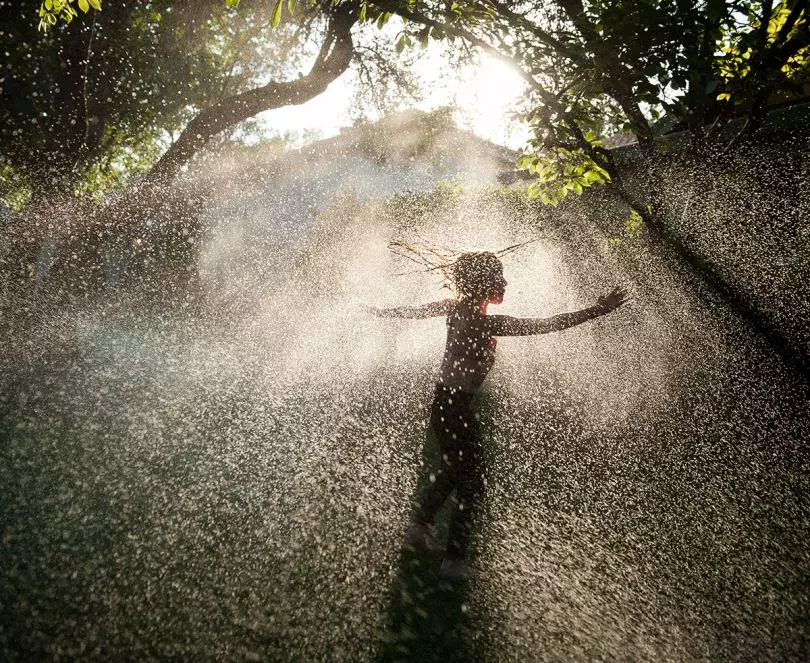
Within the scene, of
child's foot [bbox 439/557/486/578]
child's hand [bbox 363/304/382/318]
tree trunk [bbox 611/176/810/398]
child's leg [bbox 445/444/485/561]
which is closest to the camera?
child's foot [bbox 439/557/486/578]

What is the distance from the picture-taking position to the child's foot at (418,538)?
3.49m

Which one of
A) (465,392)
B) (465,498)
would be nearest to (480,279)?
(465,392)

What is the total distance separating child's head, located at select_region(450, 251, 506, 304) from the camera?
3.71 m

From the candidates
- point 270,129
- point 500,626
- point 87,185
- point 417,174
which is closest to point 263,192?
point 270,129

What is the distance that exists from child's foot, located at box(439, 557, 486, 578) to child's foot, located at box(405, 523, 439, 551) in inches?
11.2

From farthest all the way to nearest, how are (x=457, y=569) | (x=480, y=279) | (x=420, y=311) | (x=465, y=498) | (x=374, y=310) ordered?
1. (x=374, y=310)
2. (x=420, y=311)
3. (x=480, y=279)
4. (x=465, y=498)
5. (x=457, y=569)

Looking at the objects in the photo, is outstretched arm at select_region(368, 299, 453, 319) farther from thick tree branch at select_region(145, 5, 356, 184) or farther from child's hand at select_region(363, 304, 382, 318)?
thick tree branch at select_region(145, 5, 356, 184)

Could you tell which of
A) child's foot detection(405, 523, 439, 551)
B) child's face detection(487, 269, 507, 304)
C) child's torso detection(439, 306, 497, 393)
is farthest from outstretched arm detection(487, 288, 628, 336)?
child's foot detection(405, 523, 439, 551)

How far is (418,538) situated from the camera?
3.52m

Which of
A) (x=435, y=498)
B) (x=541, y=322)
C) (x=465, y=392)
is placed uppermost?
(x=541, y=322)

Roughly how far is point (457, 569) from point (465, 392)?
1.42 m

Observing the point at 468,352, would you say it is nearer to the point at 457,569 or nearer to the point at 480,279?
the point at 480,279

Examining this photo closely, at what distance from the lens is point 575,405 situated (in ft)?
25.4

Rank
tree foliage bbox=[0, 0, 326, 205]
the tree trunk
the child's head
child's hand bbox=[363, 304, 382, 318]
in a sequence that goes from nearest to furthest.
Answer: the child's head < child's hand bbox=[363, 304, 382, 318] < the tree trunk < tree foliage bbox=[0, 0, 326, 205]
